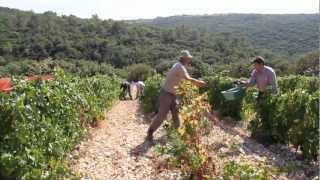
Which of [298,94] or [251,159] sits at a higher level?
[298,94]

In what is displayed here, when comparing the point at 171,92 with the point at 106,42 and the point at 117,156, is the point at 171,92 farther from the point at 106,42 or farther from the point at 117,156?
the point at 106,42

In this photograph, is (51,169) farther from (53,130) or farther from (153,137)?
(153,137)

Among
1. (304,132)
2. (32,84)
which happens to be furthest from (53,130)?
(304,132)

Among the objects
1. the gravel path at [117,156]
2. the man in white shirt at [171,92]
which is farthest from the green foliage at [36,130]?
the man in white shirt at [171,92]

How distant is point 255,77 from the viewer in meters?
10.5

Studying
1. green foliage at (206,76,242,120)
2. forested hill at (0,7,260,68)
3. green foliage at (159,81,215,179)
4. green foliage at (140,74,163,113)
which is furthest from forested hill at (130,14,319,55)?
green foliage at (159,81,215,179)

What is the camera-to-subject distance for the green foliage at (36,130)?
6.43m

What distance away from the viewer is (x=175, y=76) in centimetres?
953

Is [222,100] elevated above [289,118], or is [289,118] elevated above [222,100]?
[289,118]

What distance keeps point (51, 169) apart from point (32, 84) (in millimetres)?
1990

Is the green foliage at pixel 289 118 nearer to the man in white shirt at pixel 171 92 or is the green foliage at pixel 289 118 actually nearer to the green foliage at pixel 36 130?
the man in white shirt at pixel 171 92

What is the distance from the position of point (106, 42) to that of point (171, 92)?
216ft

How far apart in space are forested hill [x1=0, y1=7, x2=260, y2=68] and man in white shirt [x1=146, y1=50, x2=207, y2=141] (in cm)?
5116

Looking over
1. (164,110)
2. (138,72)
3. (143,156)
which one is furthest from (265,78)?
(138,72)
